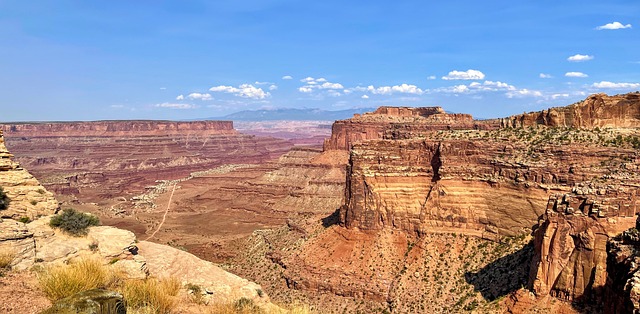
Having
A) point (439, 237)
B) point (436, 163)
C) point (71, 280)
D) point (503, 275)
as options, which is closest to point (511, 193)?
point (439, 237)

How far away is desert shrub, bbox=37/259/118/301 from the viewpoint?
14.4 meters

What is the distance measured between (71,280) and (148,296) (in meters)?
2.46

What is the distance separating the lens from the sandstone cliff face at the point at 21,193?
75.8ft

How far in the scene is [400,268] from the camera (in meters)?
41.0

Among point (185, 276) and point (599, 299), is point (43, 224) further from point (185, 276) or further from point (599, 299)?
point (599, 299)

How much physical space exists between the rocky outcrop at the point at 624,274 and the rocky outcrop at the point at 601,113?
25.4 m

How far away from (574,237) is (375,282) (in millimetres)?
18340

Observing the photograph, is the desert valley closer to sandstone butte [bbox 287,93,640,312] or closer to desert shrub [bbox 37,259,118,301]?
sandstone butte [bbox 287,93,640,312]

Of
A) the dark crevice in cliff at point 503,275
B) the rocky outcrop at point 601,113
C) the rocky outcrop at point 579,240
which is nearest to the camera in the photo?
the rocky outcrop at point 579,240

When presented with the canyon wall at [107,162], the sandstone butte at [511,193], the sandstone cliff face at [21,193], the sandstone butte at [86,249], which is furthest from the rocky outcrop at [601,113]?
the canyon wall at [107,162]

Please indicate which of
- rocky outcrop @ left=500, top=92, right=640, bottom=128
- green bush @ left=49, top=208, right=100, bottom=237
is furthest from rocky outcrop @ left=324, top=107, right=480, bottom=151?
green bush @ left=49, top=208, right=100, bottom=237

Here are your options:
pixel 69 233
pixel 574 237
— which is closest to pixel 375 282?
pixel 574 237

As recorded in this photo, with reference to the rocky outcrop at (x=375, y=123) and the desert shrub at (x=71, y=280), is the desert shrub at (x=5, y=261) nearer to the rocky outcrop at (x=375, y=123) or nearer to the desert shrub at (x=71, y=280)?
the desert shrub at (x=71, y=280)

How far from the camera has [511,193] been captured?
38.1 m
